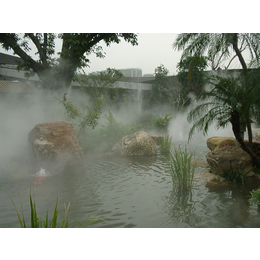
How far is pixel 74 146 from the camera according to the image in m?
5.65

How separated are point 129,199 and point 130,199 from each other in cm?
2

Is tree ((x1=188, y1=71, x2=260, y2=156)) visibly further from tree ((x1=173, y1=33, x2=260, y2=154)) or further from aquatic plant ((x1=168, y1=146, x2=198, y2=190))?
aquatic plant ((x1=168, y1=146, x2=198, y2=190))

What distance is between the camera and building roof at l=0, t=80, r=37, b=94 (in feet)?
26.9

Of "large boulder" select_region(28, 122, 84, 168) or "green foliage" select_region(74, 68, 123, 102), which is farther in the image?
"green foliage" select_region(74, 68, 123, 102)

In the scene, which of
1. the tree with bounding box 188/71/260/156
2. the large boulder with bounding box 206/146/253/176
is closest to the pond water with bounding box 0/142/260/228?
the large boulder with bounding box 206/146/253/176

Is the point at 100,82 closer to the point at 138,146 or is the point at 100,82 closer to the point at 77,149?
the point at 138,146

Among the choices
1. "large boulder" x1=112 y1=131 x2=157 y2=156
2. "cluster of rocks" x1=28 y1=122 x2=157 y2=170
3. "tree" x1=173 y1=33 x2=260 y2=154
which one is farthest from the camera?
"large boulder" x1=112 y1=131 x2=157 y2=156

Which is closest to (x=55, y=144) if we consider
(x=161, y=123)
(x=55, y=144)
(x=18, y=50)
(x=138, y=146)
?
(x=55, y=144)

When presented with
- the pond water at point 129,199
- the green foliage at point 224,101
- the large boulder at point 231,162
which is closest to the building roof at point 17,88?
the pond water at point 129,199

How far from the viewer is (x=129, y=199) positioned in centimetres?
334

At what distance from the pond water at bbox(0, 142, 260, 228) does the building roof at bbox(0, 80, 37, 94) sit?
4.16 meters

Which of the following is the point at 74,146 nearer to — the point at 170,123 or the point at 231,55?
the point at 231,55

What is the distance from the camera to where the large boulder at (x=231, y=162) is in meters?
4.29
